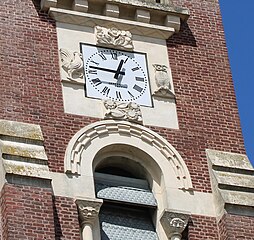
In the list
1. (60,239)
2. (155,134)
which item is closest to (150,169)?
(155,134)

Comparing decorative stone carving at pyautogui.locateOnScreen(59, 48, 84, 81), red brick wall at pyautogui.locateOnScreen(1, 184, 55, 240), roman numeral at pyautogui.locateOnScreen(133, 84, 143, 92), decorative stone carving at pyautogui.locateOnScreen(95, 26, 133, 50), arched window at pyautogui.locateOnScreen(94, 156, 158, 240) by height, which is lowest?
red brick wall at pyautogui.locateOnScreen(1, 184, 55, 240)

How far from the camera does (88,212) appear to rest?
2844cm

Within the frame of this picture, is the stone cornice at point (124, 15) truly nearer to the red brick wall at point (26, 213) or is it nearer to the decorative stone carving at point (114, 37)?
the decorative stone carving at point (114, 37)

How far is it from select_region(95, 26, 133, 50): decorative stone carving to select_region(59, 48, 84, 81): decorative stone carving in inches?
28.8

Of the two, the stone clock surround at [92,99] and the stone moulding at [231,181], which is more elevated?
the stone clock surround at [92,99]

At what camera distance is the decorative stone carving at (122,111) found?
3011 cm

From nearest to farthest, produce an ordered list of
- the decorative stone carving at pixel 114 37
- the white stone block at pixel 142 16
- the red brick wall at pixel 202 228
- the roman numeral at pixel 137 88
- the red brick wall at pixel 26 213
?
the red brick wall at pixel 26 213 → the red brick wall at pixel 202 228 → the roman numeral at pixel 137 88 → the decorative stone carving at pixel 114 37 → the white stone block at pixel 142 16

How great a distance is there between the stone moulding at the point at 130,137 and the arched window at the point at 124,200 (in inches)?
19.6

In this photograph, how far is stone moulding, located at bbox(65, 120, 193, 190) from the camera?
29422 millimetres

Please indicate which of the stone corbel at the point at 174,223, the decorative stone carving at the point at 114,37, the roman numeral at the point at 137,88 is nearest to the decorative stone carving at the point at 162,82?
the roman numeral at the point at 137,88

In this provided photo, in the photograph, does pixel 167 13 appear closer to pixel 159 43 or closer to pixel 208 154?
pixel 159 43

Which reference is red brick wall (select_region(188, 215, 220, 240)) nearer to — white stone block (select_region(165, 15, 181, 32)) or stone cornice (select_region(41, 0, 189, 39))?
stone cornice (select_region(41, 0, 189, 39))

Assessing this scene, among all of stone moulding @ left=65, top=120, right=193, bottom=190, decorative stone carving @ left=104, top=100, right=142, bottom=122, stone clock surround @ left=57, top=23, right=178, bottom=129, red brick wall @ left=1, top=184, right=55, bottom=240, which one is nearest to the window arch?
stone moulding @ left=65, top=120, right=193, bottom=190

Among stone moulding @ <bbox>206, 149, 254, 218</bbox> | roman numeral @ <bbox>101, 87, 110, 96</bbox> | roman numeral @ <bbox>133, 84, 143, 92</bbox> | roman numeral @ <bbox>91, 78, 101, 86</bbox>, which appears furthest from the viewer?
roman numeral @ <bbox>133, 84, 143, 92</bbox>
